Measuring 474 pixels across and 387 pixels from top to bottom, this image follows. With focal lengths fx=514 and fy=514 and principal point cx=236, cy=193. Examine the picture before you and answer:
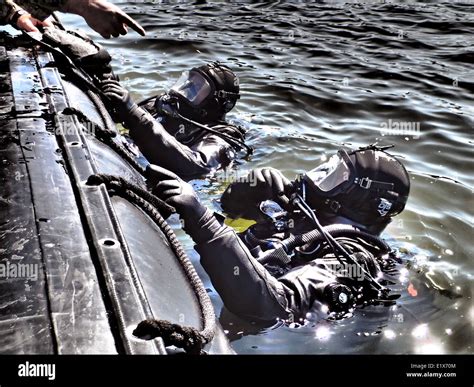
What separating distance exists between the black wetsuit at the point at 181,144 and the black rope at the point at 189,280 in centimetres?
214

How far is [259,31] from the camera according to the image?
1134 cm

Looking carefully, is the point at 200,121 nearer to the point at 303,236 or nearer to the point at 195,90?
Answer: the point at 195,90

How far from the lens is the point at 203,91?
5746mm

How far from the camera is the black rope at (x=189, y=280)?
176 cm

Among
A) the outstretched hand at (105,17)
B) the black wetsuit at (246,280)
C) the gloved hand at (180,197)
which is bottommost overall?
the black wetsuit at (246,280)

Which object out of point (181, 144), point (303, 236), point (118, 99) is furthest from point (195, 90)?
point (303, 236)

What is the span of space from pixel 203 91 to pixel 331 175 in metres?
2.31

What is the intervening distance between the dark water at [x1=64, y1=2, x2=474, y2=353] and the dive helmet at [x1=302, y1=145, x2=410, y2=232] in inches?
25.8

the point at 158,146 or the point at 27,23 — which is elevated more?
the point at 27,23

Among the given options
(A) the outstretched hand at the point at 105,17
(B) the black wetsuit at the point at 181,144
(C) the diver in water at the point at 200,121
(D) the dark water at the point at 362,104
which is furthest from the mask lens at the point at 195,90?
(A) the outstretched hand at the point at 105,17

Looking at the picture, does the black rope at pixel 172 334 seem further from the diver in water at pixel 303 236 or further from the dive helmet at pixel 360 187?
the dive helmet at pixel 360 187
